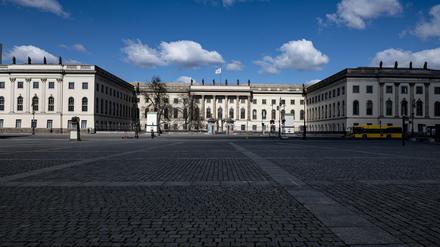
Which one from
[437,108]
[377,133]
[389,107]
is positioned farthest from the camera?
[437,108]

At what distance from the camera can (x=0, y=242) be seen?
4.36 metres

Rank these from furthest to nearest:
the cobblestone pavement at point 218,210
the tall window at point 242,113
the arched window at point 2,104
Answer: the tall window at point 242,113, the arched window at point 2,104, the cobblestone pavement at point 218,210

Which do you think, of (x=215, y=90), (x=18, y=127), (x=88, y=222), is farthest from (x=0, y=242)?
(x=215, y=90)

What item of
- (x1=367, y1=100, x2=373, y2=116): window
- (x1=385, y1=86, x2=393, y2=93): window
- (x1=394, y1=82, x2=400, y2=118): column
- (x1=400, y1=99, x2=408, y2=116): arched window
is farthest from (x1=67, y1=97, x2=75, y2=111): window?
(x1=400, y1=99, x2=408, y2=116): arched window

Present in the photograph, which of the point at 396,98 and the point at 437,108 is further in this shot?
the point at 437,108

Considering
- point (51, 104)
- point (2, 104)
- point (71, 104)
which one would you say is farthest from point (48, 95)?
point (2, 104)

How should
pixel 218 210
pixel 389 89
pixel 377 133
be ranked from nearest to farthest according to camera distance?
pixel 218 210 < pixel 377 133 < pixel 389 89

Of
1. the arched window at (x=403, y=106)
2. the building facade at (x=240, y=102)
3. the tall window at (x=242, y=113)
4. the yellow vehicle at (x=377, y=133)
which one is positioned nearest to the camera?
the yellow vehicle at (x=377, y=133)

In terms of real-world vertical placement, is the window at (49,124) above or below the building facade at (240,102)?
below

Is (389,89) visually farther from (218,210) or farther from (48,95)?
(218,210)

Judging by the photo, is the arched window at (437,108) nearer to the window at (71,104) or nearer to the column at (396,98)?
the column at (396,98)

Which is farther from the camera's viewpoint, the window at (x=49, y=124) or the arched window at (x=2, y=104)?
the arched window at (x=2, y=104)

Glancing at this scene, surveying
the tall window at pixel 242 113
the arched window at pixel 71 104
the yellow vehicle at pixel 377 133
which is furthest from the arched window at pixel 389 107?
the arched window at pixel 71 104

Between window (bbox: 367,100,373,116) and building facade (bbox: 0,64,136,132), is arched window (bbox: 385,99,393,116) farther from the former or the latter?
building facade (bbox: 0,64,136,132)
